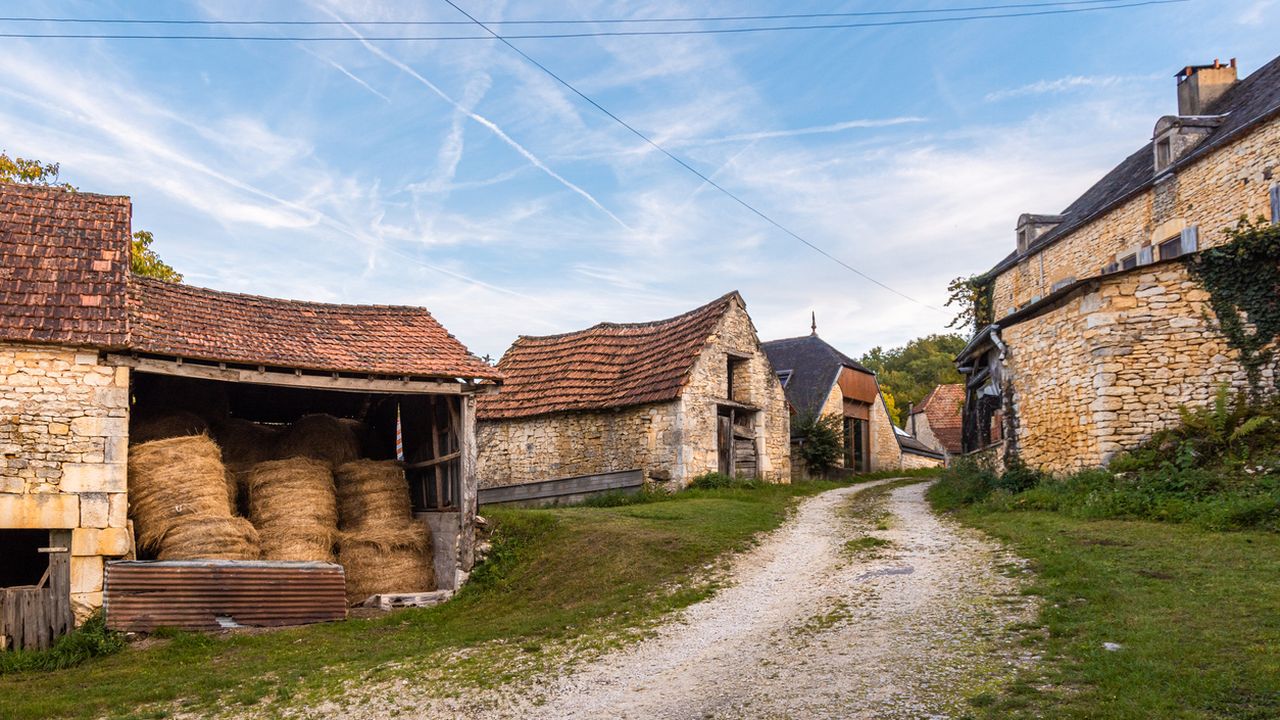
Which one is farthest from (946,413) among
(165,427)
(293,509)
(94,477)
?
(94,477)

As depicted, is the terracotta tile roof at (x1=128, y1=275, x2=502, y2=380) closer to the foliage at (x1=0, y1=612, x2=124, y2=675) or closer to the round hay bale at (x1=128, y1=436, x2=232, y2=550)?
the round hay bale at (x1=128, y1=436, x2=232, y2=550)

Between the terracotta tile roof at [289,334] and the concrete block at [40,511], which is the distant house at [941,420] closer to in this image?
the terracotta tile roof at [289,334]

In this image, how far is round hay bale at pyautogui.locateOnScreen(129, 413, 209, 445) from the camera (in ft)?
47.4

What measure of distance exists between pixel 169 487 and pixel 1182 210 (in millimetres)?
20504

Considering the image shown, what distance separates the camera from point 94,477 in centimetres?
1230

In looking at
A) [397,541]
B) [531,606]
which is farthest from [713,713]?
[397,541]

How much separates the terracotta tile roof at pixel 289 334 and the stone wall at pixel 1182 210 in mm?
15098

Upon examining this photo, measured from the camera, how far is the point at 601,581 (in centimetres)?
1336

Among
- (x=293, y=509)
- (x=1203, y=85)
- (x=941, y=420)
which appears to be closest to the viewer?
(x=293, y=509)

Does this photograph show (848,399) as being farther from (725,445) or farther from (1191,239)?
(1191,239)

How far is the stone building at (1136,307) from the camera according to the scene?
1608cm

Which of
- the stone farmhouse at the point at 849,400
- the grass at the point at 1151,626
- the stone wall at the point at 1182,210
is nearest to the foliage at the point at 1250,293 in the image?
the stone wall at the point at 1182,210

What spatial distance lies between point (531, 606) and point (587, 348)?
1307 cm

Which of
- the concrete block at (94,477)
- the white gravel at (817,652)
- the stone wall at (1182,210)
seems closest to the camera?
the white gravel at (817,652)
